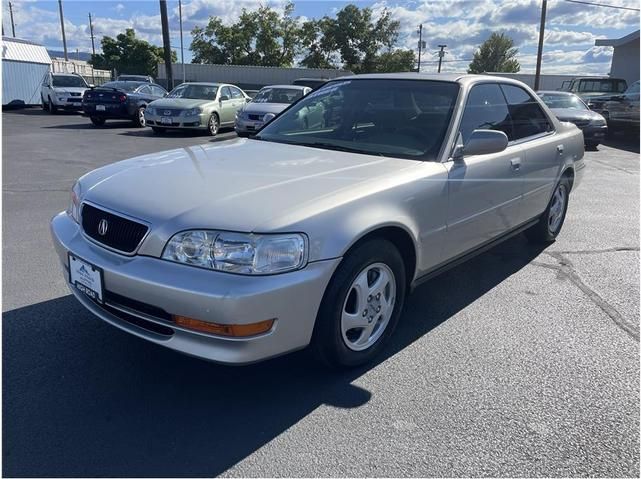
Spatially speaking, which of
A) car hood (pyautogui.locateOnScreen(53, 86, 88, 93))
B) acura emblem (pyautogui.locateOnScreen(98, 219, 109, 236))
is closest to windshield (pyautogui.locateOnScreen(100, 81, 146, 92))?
car hood (pyautogui.locateOnScreen(53, 86, 88, 93))

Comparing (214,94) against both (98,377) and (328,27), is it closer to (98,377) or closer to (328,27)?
(98,377)

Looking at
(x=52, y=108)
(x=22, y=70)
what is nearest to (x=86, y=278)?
(x=52, y=108)

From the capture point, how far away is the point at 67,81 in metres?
20.3

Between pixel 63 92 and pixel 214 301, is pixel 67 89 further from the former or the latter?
pixel 214 301

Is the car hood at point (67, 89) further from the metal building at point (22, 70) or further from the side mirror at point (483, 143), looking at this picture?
the side mirror at point (483, 143)

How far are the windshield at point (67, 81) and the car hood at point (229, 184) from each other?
19.3 meters

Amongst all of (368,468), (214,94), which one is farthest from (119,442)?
(214,94)

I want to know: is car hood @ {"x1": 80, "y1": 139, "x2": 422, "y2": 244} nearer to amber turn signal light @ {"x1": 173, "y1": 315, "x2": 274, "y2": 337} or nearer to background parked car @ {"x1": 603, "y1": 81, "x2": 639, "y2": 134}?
amber turn signal light @ {"x1": 173, "y1": 315, "x2": 274, "y2": 337}

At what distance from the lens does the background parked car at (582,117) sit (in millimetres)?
13758

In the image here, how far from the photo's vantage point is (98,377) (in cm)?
280

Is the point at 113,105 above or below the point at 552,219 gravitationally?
above

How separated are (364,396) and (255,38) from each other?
5568cm

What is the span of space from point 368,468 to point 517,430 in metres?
0.80

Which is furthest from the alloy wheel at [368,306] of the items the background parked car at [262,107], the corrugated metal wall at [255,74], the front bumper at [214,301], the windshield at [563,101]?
the corrugated metal wall at [255,74]
